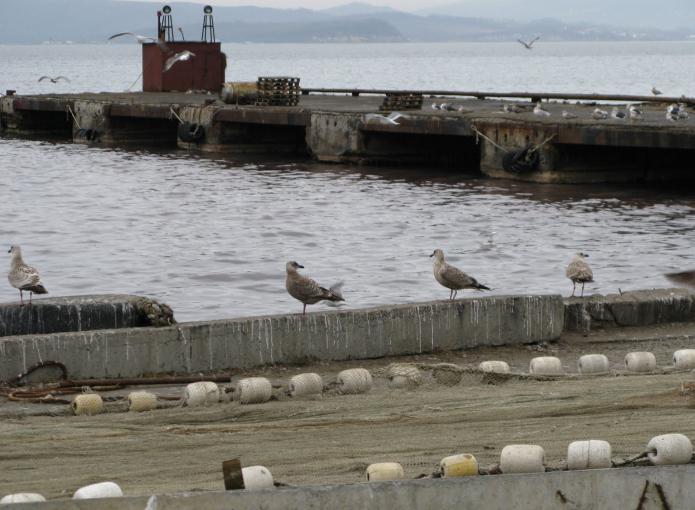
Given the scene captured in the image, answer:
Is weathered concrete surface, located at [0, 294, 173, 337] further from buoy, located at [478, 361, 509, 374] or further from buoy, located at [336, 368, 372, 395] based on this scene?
buoy, located at [478, 361, 509, 374]

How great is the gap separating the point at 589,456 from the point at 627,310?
6267mm

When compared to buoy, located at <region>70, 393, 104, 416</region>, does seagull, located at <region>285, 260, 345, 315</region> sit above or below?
above

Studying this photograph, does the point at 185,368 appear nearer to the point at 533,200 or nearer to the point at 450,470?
the point at 450,470

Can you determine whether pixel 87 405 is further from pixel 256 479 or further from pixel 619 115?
pixel 619 115

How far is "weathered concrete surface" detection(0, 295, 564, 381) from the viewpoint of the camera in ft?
33.7

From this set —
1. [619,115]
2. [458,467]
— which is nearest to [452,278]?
[458,467]

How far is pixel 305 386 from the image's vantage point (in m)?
9.58

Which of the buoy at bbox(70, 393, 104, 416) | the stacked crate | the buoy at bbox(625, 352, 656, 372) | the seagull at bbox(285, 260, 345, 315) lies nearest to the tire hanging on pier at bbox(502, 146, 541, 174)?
the stacked crate

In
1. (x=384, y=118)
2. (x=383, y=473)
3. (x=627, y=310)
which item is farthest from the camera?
(x=384, y=118)

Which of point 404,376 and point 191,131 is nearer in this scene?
point 404,376

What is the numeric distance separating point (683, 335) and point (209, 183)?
2134cm

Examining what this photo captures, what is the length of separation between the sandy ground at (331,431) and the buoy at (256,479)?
461 mm

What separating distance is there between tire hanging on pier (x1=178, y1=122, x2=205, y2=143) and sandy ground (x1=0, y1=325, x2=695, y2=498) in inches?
1113

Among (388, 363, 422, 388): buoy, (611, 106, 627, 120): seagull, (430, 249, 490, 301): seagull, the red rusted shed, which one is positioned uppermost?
the red rusted shed
